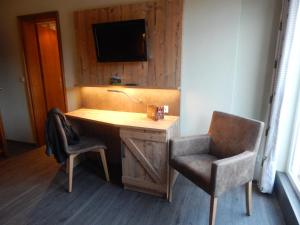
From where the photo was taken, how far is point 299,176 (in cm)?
202

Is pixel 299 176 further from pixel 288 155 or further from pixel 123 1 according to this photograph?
pixel 123 1

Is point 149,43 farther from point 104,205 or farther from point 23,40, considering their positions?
point 23,40

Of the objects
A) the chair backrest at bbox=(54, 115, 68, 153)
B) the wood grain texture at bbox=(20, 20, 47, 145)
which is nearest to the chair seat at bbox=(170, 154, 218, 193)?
the chair backrest at bbox=(54, 115, 68, 153)

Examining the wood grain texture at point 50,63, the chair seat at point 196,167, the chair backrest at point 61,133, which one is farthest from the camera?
the wood grain texture at point 50,63

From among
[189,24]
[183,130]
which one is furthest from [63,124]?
[189,24]

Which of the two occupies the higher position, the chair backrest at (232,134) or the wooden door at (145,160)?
the chair backrest at (232,134)

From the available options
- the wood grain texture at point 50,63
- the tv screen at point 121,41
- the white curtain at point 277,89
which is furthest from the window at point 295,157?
the wood grain texture at point 50,63

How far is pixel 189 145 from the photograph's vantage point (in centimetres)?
210

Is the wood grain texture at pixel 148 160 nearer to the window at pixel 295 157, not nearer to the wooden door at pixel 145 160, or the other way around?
the wooden door at pixel 145 160

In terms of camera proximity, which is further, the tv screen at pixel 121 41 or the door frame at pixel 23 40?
the door frame at pixel 23 40

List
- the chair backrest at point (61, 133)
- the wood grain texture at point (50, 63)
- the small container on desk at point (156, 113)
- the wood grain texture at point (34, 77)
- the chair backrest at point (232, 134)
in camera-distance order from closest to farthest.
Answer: the chair backrest at point (232, 134) < the chair backrest at point (61, 133) < the small container on desk at point (156, 113) < the wood grain texture at point (34, 77) < the wood grain texture at point (50, 63)

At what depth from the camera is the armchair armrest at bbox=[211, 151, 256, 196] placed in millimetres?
1579

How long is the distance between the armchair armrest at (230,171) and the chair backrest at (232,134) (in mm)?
126

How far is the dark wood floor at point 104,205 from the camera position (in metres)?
1.88
